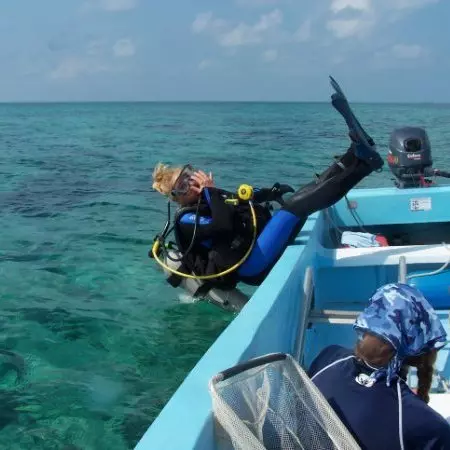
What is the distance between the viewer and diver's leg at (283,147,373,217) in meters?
4.00

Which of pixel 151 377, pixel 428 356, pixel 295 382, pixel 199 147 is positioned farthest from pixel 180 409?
pixel 199 147

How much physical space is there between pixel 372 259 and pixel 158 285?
288 centimetres

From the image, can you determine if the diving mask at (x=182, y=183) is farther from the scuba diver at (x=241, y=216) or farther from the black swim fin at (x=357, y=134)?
the black swim fin at (x=357, y=134)

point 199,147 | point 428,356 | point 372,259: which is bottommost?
point 199,147

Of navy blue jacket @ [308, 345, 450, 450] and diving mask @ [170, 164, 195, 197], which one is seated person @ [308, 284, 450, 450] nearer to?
navy blue jacket @ [308, 345, 450, 450]

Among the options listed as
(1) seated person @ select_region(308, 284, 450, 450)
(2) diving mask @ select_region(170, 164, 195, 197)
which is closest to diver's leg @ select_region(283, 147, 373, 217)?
(2) diving mask @ select_region(170, 164, 195, 197)

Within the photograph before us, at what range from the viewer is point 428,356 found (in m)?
1.87

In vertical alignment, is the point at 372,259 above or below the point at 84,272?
above

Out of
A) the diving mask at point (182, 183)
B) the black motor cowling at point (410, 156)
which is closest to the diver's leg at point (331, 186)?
the diving mask at point (182, 183)

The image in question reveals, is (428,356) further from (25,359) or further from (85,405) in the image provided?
(25,359)

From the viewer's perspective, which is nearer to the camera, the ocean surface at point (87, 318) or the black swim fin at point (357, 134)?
the ocean surface at point (87, 318)

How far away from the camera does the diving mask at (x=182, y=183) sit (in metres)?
4.16

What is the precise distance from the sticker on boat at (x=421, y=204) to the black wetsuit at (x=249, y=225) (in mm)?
1243

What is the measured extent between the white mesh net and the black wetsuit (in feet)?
7.54
